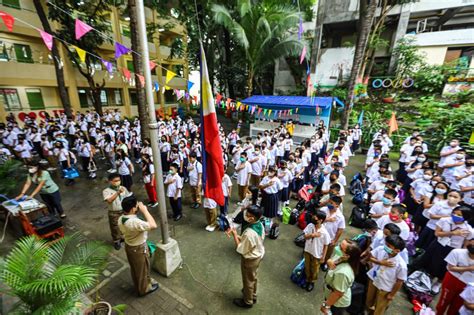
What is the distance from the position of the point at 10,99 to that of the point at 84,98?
504cm

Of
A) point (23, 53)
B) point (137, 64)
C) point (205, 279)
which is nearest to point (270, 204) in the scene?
point (205, 279)

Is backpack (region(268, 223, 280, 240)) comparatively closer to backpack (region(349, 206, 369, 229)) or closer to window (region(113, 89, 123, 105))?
backpack (region(349, 206, 369, 229))

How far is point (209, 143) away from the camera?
3596mm

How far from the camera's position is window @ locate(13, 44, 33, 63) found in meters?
13.9

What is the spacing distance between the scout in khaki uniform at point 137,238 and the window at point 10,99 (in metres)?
16.9

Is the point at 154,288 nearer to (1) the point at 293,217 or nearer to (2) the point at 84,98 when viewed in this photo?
(1) the point at 293,217

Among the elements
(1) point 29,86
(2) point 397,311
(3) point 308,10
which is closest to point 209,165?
(2) point 397,311

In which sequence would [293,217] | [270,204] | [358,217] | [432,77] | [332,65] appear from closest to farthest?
[270,204], [358,217], [293,217], [432,77], [332,65]

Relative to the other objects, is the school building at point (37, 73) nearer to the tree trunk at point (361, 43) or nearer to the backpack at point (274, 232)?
the tree trunk at point (361, 43)

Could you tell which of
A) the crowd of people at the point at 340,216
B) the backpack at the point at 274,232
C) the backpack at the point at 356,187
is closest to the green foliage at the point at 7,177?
the crowd of people at the point at 340,216

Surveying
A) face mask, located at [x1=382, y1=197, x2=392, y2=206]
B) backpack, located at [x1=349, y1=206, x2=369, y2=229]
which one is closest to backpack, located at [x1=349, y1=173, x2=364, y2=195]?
backpack, located at [x1=349, y1=206, x2=369, y2=229]

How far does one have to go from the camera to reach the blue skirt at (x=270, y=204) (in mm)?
5532

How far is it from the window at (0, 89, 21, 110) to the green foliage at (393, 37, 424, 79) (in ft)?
90.9

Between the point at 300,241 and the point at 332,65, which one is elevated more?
the point at 332,65
